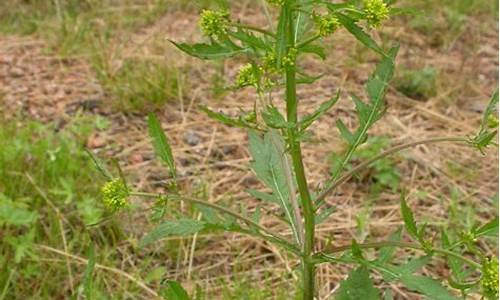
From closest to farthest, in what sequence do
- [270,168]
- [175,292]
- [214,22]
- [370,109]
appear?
[214,22] < [175,292] < [370,109] < [270,168]

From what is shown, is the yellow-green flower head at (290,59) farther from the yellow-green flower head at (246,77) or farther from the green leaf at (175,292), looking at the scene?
the green leaf at (175,292)

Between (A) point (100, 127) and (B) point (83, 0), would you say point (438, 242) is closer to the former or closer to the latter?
(A) point (100, 127)

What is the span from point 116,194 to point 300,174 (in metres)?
0.36

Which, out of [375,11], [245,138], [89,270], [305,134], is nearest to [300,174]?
[305,134]

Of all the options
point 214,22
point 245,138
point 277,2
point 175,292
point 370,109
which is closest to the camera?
point 277,2

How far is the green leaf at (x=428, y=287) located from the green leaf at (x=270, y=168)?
37 centimetres

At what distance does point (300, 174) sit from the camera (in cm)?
143

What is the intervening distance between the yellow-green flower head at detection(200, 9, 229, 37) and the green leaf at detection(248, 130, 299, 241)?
0.39m

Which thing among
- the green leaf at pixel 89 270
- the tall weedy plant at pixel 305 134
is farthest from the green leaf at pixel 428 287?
the green leaf at pixel 89 270

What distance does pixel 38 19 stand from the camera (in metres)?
3.98

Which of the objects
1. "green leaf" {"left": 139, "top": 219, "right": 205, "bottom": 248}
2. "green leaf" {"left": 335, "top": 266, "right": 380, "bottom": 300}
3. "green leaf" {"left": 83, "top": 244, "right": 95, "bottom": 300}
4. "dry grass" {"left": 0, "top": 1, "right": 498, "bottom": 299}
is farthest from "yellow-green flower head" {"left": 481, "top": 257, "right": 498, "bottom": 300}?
"dry grass" {"left": 0, "top": 1, "right": 498, "bottom": 299}

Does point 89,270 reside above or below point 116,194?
below

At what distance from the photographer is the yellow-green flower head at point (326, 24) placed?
1.30 m

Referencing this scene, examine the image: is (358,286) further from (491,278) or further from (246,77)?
(246,77)
